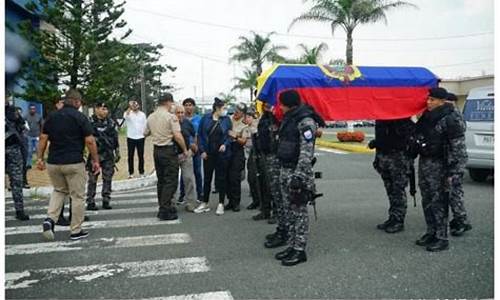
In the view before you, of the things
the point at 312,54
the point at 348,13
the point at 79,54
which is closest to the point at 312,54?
the point at 312,54

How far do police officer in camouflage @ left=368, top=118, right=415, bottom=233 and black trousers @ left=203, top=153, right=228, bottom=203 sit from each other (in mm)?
2484

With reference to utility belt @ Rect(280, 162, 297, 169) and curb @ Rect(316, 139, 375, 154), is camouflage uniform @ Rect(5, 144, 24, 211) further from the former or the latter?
curb @ Rect(316, 139, 375, 154)

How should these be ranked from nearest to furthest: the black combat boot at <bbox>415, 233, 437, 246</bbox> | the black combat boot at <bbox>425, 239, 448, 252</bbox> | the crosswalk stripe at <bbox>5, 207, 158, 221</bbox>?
1. the black combat boot at <bbox>425, 239, 448, 252</bbox>
2. the black combat boot at <bbox>415, 233, 437, 246</bbox>
3. the crosswalk stripe at <bbox>5, 207, 158, 221</bbox>

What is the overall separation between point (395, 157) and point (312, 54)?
2704 cm

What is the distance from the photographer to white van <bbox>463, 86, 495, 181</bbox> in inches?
346

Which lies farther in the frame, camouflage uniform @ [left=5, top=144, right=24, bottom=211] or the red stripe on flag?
camouflage uniform @ [left=5, top=144, right=24, bottom=211]

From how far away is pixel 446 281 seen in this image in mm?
4129

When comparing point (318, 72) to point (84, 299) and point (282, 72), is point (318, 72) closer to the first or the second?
point (282, 72)

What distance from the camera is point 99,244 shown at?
221 inches

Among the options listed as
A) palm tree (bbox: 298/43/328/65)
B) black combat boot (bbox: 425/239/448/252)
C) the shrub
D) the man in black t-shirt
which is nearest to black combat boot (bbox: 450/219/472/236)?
black combat boot (bbox: 425/239/448/252)

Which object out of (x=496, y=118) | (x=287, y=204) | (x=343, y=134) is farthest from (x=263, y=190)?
(x=343, y=134)

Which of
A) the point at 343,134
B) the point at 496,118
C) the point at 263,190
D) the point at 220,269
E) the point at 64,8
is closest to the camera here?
the point at 496,118

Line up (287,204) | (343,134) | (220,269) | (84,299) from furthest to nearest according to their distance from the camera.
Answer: (343,134)
(287,204)
(220,269)
(84,299)

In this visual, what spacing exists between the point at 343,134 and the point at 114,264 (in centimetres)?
1857
